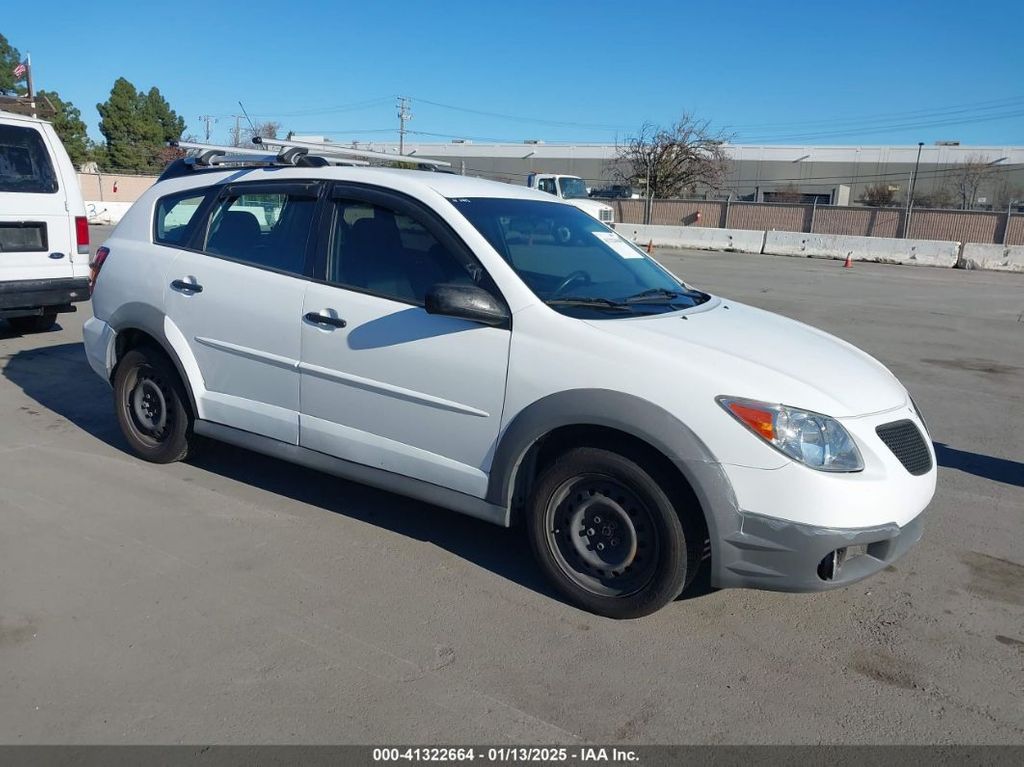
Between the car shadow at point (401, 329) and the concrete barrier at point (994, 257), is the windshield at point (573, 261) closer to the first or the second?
the car shadow at point (401, 329)

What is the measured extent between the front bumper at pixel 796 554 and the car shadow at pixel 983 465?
9.06 ft

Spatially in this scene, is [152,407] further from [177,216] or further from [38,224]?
[38,224]

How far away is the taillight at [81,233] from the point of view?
8.88 meters

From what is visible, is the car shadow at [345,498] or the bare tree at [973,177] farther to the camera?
the bare tree at [973,177]

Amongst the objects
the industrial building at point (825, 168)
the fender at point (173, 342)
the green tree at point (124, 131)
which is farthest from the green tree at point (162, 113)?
the fender at point (173, 342)

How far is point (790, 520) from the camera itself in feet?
10.8

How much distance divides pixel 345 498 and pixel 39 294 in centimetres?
529

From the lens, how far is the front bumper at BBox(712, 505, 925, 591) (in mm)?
3311

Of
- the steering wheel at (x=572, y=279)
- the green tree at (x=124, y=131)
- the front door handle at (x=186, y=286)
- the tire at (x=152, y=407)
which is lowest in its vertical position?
the tire at (x=152, y=407)

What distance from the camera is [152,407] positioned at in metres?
5.51

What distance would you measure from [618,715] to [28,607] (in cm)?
256

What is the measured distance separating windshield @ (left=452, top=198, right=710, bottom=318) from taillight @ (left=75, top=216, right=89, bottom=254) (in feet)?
20.1

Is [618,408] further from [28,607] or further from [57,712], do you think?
[28,607]
